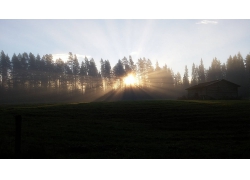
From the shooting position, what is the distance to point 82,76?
121250mm

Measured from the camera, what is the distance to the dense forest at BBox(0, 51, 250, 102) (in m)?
106

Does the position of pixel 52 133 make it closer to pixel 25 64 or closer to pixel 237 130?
pixel 237 130

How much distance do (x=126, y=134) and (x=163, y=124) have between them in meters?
5.76

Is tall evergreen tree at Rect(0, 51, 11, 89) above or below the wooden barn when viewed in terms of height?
above

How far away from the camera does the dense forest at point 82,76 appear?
106 meters

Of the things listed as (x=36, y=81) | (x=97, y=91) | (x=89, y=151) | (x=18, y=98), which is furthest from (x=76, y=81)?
(x=89, y=151)

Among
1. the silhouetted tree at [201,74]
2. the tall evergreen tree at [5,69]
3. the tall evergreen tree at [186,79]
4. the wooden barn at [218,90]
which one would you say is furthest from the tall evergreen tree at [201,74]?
the tall evergreen tree at [5,69]

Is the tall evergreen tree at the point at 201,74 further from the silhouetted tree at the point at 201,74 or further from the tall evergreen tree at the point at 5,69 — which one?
the tall evergreen tree at the point at 5,69

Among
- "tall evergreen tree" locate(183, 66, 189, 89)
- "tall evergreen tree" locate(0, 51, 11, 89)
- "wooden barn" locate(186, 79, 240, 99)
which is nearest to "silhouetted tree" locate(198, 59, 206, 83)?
"tall evergreen tree" locate(183, 66, 189, 89)

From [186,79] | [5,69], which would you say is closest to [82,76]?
[5,69]

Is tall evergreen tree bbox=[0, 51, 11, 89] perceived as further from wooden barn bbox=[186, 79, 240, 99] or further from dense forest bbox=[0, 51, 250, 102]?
wooden barn bbox=[186, 79, 240, 99]

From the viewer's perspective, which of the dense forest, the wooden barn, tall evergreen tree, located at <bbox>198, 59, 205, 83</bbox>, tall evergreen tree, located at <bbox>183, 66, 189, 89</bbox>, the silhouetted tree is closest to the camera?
the wooden barn

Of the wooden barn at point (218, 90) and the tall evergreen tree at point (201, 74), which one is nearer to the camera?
the wooden barn at point (218, 90)

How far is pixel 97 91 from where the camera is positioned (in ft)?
392
